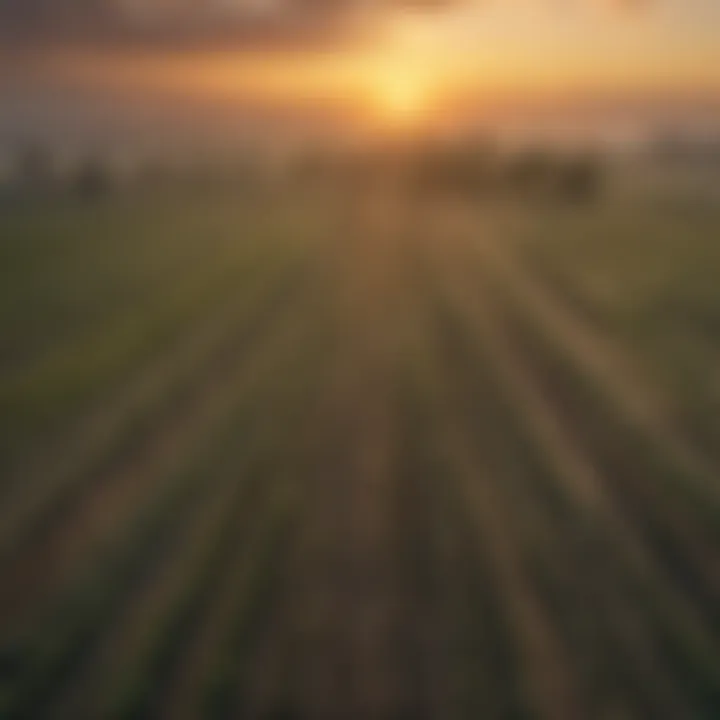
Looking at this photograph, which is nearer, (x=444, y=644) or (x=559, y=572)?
(x=444, y=644)

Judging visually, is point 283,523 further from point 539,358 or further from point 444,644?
point 539,358

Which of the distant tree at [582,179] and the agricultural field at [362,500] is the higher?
the distant tree at [582,179]

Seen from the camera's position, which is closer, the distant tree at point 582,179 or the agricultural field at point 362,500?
the agricultural field at point 362,500

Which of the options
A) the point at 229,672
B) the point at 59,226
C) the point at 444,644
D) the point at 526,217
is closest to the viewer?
the point at 229,672

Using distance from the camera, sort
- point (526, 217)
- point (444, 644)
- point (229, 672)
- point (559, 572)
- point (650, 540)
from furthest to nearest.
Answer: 1. point (526, 217)
2. point (650, 540)
3. point (559, 572)
4. point (444, 644)
5. point (229, 672)

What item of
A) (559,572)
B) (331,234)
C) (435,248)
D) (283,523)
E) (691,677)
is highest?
(331,234)

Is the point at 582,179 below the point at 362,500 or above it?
above

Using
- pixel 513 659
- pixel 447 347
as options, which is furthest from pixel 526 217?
pixel 513 659

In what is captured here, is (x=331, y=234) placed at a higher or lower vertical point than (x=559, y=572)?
higher
